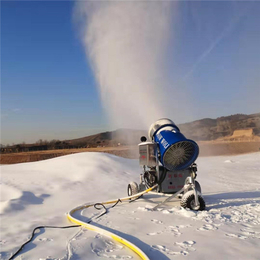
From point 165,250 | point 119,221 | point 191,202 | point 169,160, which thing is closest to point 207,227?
point 191,202

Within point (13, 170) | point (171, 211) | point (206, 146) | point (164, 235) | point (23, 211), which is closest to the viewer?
point (164, 235)

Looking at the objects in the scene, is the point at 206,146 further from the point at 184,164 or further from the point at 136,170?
the point at 184,164

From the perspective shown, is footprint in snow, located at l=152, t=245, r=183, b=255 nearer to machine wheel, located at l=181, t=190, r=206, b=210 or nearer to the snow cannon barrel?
machine wheel, located at l=181, t=190, r=206, b=210

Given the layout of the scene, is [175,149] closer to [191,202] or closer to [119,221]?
[191,202]

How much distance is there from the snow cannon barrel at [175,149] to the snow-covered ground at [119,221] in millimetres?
1128

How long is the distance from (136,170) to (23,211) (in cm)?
700

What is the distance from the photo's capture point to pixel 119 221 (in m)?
5.73

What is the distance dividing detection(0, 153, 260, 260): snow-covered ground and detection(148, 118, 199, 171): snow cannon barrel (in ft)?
3.70

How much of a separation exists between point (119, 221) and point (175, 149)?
2532 mm

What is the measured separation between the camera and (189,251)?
396 cm

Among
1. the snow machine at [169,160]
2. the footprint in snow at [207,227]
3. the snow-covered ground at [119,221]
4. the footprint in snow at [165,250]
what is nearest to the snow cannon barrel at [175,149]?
the snow machine at [169,160]

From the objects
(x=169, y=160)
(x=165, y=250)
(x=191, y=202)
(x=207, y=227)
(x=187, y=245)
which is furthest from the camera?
(x=169, y=160)

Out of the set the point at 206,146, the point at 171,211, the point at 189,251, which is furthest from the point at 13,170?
the point at 206,146

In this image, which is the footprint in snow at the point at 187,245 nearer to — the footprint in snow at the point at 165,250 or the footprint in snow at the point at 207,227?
the footprint in snow at the point at 165,250
